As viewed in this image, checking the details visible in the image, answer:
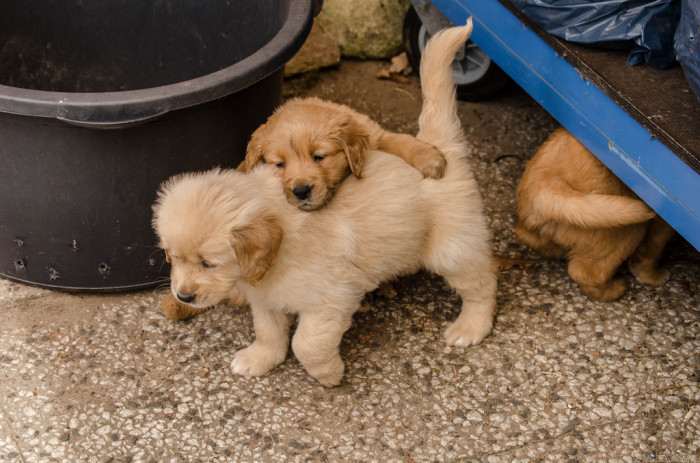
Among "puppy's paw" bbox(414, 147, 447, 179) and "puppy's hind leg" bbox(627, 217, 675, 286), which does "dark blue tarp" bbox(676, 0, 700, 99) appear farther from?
"puppy's paw" bbox(414, 147, 447, 179)

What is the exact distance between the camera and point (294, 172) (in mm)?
3162

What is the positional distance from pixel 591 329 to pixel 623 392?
341 millimetres

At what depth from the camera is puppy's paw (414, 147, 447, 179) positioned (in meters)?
3.32

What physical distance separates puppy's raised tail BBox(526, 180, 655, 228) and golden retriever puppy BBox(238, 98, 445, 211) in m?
0.47

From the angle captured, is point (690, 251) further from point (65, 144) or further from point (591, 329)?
point (65, 144)

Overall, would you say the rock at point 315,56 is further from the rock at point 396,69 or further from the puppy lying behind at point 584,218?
the puppy lying behind at point 584,218

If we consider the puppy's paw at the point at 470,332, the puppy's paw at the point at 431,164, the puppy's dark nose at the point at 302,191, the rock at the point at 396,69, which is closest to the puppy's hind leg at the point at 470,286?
the puppy's paw at the point at 470,332

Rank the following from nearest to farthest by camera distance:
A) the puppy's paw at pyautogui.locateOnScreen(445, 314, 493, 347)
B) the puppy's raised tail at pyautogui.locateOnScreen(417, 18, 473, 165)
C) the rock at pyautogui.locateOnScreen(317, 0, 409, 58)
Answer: the puppy's raised tail at pyautogui.locateOnScreen(417, 18, 473, 165)
the puppy's paw at pyautogui.locateOnScreen(445, 314, 493, 347)
the rock at pyautogui.locateOnScreen(317, 0, 409, 58)

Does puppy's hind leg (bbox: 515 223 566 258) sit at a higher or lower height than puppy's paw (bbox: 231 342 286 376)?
higher

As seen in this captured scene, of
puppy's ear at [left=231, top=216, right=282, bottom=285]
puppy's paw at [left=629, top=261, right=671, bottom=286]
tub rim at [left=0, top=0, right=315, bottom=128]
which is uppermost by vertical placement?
tub rim at [left=0, top=0, right=315, bottom=128]

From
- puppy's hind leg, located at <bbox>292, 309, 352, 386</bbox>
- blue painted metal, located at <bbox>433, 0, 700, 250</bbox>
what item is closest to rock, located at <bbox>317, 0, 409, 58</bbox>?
blue painted metal, located at <bbox>433, 0, 700, 250</bbox>

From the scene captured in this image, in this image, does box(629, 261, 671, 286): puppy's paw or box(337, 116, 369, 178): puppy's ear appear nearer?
box(337, 116, 369, 178): puppy's ear

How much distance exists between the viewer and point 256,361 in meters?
3.47

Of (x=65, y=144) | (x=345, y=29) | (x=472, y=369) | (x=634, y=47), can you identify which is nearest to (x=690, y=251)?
(x=634, y=47)
